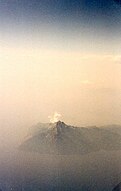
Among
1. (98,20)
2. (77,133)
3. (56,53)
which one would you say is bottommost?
(77,133)

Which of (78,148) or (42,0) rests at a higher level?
(42,0)

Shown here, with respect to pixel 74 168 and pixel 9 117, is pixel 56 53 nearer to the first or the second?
pixel 9 117

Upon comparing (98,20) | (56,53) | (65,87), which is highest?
(98,20)

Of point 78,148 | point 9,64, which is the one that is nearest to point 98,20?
point 9,64

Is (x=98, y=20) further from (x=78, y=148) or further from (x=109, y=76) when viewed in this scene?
(x=78, y=148)

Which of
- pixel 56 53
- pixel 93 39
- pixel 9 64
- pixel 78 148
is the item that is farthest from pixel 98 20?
pixel 78 148

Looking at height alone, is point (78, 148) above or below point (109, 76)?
below
